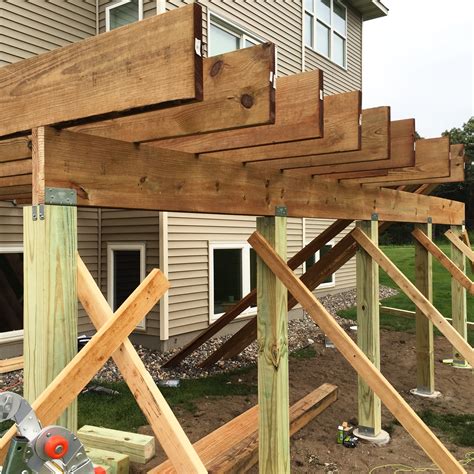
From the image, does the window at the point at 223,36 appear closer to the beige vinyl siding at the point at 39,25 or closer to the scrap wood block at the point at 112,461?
the beige vinyl siding at the point at 39,25

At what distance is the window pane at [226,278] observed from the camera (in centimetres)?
974

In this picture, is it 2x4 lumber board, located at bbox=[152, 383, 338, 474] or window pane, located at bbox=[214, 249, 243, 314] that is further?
window pane, located at bbox=[214, 249, 243, 314]

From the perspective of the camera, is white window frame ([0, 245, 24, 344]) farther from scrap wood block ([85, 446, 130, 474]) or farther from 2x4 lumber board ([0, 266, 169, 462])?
2x4 lumber board ([0, 266, 169, 462])

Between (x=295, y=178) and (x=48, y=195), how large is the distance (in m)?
2.41

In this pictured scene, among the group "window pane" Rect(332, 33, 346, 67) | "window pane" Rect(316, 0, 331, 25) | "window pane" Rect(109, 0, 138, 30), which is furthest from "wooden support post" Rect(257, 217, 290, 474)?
"window pane" Rect(332, 33, 346, 67)

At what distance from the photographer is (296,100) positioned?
283 centimetres

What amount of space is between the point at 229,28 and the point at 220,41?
44 cm

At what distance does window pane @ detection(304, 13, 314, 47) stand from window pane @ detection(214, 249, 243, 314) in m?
6.72

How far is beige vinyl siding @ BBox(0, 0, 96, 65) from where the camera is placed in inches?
302

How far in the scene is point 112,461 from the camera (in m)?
3.79

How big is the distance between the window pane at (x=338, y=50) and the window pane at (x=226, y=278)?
813 cm

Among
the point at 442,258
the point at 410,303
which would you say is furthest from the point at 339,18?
the point at 442,258

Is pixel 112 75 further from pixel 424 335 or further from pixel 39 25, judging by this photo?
pixel 39 25

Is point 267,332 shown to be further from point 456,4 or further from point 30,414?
point 456,4
